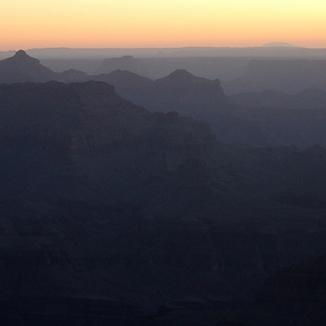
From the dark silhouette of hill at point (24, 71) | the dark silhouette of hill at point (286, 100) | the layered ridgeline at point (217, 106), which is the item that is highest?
the dark silhouette of hill at point (24, 71)

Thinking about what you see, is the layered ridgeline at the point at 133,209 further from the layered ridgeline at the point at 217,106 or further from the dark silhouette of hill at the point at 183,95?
the dark silhouette of hill at the point at 183,95

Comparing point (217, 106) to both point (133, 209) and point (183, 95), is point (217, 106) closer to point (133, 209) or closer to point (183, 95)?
point (183, 95)

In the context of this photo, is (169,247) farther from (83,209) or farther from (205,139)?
(205,139)

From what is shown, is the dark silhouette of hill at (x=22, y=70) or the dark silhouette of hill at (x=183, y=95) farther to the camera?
the dark silhouette of hill at (x=22, y=70)

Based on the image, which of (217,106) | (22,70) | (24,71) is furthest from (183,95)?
(22,70)

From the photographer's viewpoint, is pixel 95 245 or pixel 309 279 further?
pixel 95 245

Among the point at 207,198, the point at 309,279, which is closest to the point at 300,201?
the point at 207,198

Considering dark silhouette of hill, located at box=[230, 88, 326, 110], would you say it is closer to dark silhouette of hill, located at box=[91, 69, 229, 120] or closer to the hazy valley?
dark silhouette of hill, located at box=[91, 69, 229, 120]

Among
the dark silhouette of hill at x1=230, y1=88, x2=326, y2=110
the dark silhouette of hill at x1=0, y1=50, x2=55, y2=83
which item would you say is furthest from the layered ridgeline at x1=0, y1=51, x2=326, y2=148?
the dark silhouette of hill at x1=230, y1=88, x2=326, y2=110

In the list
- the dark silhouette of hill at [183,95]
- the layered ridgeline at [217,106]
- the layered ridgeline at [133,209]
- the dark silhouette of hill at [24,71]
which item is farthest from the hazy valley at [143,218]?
the dark silhouette of hill at [24,71]
